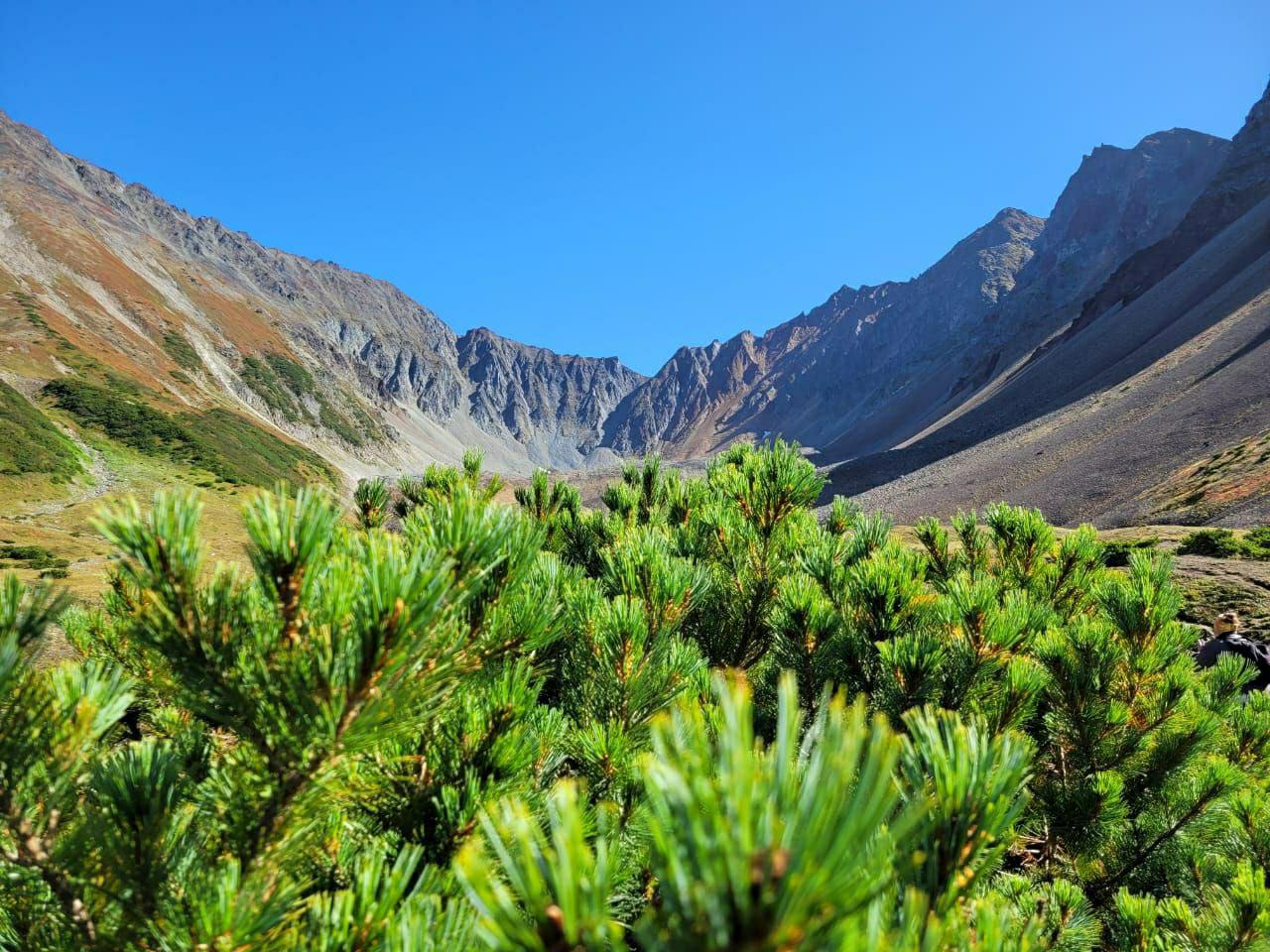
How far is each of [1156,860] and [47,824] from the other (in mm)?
4249

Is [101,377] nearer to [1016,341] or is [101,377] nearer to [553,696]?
[553,696]

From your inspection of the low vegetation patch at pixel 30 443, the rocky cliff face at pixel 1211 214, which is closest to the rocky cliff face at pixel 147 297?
the low vegetation patch at pixel 30 443

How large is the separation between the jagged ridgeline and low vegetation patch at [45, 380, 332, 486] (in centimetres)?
6829

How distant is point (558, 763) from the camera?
187 centimetres

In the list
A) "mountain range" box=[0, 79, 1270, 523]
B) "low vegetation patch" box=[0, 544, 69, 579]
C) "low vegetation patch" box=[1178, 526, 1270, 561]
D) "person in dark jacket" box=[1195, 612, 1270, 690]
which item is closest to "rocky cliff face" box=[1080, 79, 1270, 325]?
"mountain range" box=[0, 79, 1270, 523]

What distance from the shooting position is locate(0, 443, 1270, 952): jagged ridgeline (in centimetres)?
59

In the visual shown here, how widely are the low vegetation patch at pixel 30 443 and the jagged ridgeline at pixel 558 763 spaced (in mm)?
65512

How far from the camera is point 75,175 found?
15788 centimetres

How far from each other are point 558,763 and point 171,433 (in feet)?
273

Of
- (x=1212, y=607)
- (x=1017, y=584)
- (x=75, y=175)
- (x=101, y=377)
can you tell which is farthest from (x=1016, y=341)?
A: (x=75, y=175)

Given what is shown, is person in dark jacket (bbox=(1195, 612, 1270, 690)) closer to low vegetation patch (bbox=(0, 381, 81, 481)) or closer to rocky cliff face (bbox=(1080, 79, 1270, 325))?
low vegetation patch (bbox=(0, 381, 81, 481))

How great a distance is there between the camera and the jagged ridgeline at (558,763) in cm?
59

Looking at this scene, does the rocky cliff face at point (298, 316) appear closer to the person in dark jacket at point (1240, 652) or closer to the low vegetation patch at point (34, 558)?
the low vegetation patch at point (34, 558)

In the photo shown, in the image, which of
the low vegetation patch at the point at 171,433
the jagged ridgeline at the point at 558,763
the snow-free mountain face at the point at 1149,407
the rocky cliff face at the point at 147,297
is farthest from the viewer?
the rocky cliff face at the point at 147,297
